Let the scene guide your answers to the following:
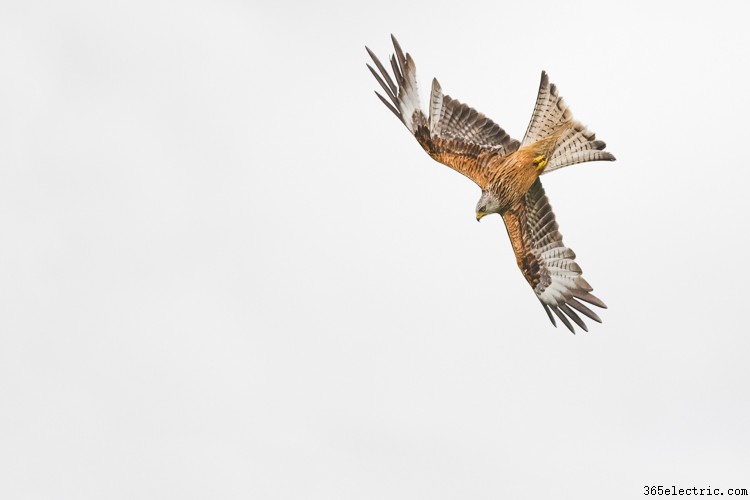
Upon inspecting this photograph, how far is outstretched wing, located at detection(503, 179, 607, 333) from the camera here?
568 inches

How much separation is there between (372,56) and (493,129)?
2171 millimetres

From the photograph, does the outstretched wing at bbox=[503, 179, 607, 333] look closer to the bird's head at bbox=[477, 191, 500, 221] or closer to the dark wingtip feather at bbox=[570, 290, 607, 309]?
the dark wingtip feather at bbox=[570, 290, 607, 309]

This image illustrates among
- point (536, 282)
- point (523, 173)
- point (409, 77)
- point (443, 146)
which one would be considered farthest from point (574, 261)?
point (409, 77)

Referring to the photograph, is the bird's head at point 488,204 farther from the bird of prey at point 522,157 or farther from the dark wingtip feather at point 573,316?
the dark wingtip feather at point 573,316

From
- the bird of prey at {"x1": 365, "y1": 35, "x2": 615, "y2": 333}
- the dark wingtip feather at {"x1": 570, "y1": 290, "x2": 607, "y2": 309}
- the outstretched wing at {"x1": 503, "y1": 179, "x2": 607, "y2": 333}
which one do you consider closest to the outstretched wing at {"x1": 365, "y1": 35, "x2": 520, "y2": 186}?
the bird of prey at {"x1": 365, "y1": 35, "x2": 615, "y2": 333}

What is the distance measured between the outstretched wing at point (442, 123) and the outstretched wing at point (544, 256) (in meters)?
0.93

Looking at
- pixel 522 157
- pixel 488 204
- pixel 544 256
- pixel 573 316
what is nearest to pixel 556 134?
pixel 522 157

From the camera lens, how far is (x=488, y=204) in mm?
14250

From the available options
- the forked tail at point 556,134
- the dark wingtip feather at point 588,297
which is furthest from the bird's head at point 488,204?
the dark wingtip feather at point 588,297

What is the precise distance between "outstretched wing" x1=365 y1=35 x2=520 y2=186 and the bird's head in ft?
2.52

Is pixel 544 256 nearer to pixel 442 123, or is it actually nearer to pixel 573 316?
pixel 573 316

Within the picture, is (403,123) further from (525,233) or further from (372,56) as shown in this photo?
(525,233)

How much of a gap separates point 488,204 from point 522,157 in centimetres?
84

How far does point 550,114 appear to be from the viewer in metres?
13.8
